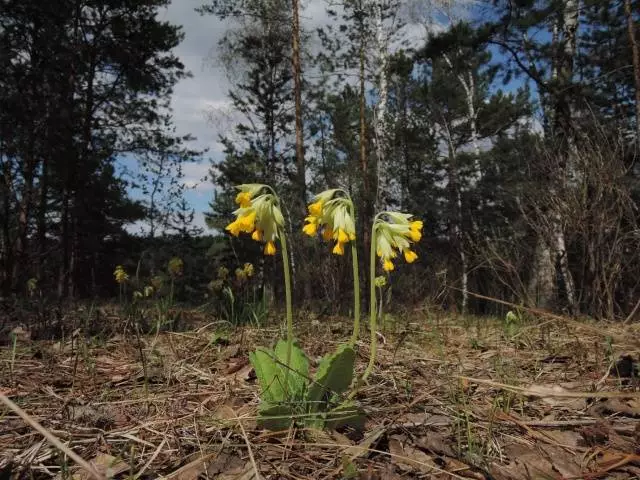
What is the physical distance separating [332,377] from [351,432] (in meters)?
A: 0.18

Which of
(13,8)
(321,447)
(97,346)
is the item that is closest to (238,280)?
(97,346)

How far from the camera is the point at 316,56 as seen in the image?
15.2 m

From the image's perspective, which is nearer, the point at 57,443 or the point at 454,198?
the point at 57,443

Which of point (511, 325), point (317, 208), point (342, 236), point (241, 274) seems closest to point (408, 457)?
point (342, 236)

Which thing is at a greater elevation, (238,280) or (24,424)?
(238,280)

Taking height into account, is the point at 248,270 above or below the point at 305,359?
above

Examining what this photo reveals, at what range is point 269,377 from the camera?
5.24 ft

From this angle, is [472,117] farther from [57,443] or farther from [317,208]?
[57,443]

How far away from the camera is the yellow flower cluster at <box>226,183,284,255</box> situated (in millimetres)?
1623

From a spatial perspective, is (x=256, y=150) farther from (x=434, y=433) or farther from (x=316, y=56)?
(x=434, y=433)

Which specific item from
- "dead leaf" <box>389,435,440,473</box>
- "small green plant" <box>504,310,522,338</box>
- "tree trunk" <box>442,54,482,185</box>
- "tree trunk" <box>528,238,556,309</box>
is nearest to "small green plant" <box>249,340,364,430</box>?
"dead leaf" <box>389,435,440,473</box>

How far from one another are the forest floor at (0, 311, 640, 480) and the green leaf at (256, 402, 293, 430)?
0.03 m

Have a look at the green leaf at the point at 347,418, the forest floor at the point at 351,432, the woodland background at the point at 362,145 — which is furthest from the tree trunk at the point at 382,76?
the green leaf at the point at 347,418

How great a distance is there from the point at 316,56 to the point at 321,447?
600 inches
